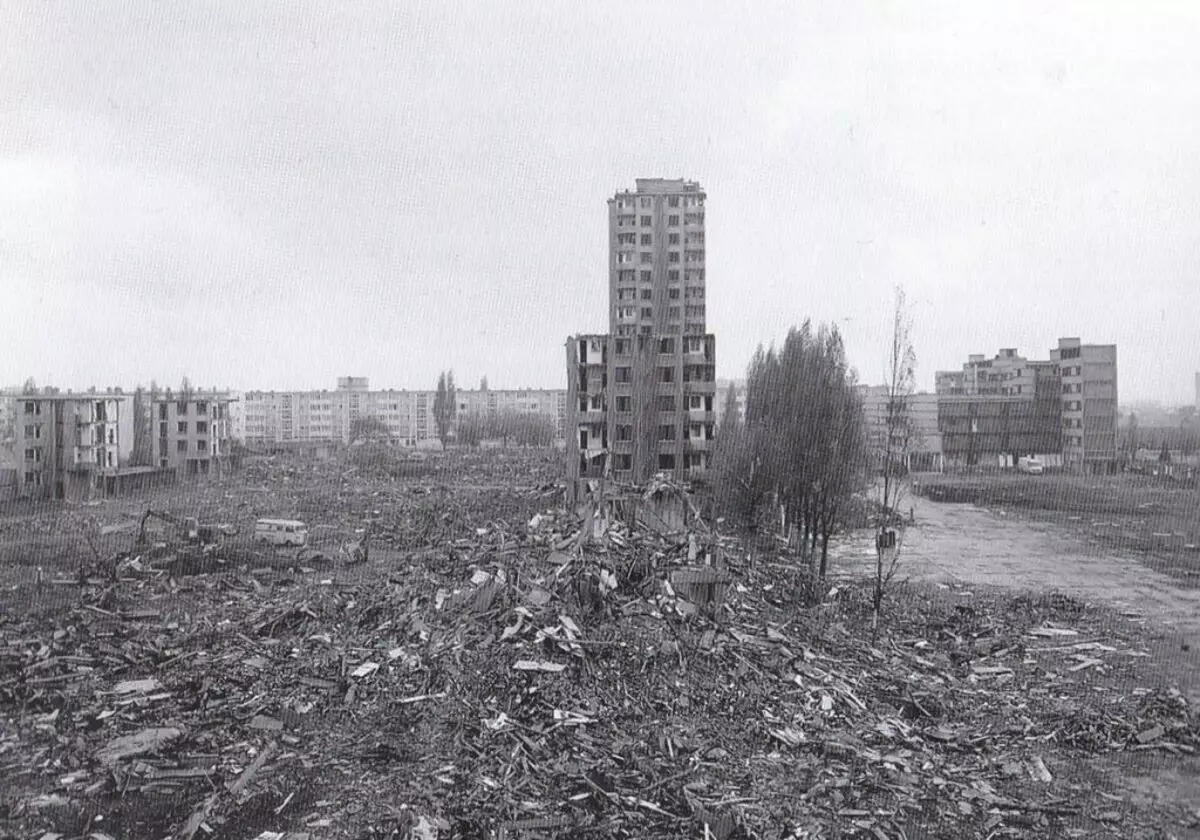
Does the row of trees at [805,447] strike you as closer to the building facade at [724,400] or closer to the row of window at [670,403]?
the building facade at [724,400]

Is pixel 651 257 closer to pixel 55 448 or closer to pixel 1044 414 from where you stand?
pixel 55 448

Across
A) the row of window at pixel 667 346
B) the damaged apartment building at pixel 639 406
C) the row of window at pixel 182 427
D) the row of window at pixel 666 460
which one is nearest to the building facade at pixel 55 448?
the row of window at pixel 182 427

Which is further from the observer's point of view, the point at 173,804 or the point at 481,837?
the point at 173,804

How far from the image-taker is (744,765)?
9672 millimetres

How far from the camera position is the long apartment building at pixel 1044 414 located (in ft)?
208

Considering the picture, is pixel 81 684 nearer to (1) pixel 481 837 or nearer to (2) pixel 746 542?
(1) pixel 481 837

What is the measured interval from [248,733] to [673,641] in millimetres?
6615

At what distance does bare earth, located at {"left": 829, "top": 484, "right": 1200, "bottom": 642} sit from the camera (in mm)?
20359

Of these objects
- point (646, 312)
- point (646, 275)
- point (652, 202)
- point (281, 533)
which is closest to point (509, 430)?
point (646, 312)

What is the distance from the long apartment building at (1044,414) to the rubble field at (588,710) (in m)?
52.8

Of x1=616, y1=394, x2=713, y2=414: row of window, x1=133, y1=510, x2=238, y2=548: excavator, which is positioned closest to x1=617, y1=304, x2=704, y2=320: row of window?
x1=616, y1=394, x2=713, y2=414: row of window

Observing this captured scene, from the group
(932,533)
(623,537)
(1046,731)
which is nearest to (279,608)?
(623,537)

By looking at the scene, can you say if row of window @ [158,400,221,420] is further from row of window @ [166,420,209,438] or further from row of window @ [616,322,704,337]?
row of window @ [616,322,704,337]

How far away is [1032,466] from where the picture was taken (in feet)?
206
